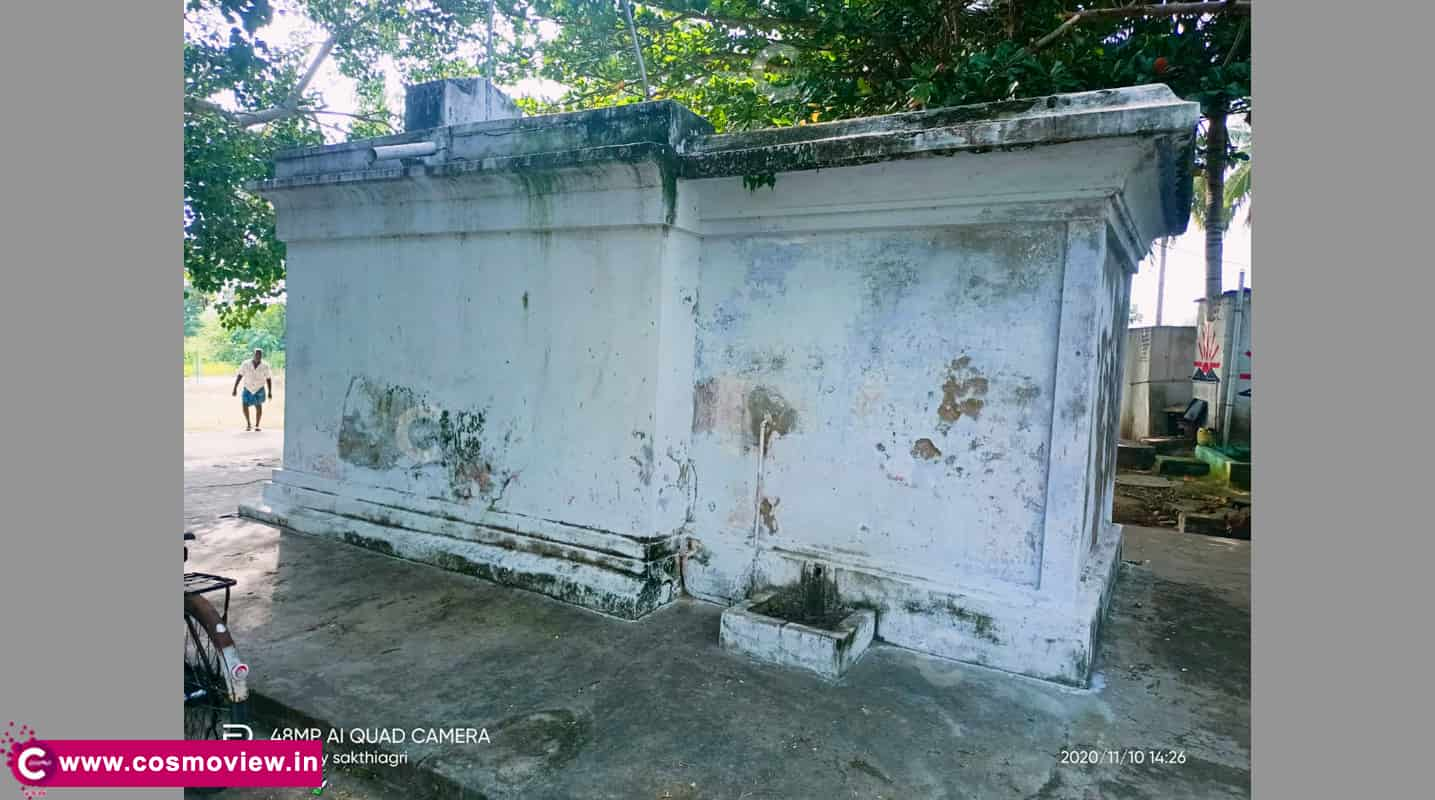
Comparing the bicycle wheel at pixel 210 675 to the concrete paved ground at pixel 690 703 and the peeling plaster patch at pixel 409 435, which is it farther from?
the peeling plaster patch at pixel 409 435

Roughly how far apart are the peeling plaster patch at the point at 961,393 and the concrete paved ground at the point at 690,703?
1.29 metres

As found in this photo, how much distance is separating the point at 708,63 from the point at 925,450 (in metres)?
7.02

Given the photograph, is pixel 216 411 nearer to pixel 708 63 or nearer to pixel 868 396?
pixel 708 63

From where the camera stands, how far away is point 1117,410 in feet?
18.1

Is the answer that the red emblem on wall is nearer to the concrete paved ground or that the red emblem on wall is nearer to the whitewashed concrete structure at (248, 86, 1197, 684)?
the whitewashed concrete structure at (248, 86, 1197, 684)

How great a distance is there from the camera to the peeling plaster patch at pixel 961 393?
3.95 meters

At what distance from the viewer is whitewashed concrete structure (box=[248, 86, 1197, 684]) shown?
147 inches

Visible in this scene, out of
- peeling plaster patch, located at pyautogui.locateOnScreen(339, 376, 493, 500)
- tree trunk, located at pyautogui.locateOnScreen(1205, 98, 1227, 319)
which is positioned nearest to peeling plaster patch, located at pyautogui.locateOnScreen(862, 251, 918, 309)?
peeling plaster patch, located at pyautogui.locateOnScreen(339, 376, 493, 500)

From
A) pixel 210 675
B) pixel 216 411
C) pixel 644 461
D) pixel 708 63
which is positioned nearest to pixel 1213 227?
pixel 708 63

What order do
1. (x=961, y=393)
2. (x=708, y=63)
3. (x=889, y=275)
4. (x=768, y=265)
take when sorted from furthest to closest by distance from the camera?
(x=708, y=63)
(x=768, y=265)
(x=889, y=275)
(x=961, y=393)

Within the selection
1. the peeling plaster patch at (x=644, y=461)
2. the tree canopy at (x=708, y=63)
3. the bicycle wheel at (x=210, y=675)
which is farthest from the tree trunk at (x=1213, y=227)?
the bicycle wheel at (x=210, y=675)

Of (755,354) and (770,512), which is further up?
(755,354)

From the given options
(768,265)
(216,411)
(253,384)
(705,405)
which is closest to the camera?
(768,265)

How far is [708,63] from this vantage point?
9.36 meters
